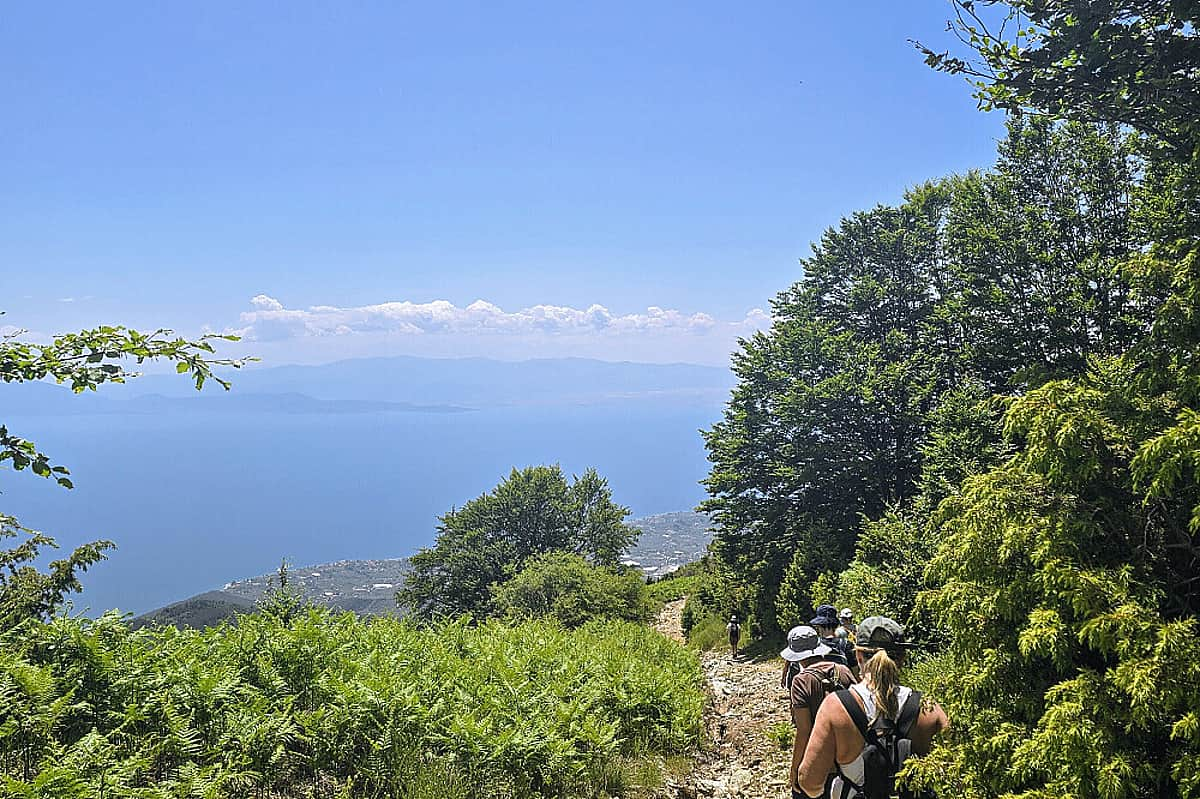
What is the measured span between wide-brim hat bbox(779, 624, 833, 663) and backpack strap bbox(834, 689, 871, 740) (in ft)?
3.62

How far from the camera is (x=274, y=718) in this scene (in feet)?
16.7

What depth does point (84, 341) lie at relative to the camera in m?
2.90

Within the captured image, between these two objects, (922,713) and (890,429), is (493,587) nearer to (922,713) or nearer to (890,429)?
(890,429)

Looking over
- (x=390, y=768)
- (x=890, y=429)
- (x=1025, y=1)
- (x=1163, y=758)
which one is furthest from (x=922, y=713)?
(x=890, y=429)

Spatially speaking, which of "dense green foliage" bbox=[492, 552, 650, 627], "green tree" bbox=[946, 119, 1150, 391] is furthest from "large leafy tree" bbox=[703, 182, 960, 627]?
"dense green foliage" bbox=[492, 552, 650, 627]

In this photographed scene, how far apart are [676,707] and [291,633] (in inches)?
187

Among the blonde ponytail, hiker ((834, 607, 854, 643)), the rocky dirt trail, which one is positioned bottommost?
the rocky dirt trail

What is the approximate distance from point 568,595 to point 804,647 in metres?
19.9

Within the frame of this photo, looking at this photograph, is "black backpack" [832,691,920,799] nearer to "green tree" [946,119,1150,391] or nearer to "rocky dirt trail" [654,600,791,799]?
"rocky dirt trail" [654,600,791,799]

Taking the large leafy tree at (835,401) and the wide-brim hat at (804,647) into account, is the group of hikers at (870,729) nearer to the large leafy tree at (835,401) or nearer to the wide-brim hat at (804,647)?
the wide-brim hat at (804,647)

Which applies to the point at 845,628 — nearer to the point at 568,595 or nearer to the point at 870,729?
the point at 870,729

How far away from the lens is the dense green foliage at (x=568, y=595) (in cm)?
2370

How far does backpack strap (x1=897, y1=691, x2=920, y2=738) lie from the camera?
4.31 metres

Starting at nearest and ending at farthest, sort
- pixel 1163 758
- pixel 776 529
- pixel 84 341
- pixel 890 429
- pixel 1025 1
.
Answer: pixel 84 341, pixel 1163 758, pixel 1025 1, pixel 890 429, pixel 776 529
